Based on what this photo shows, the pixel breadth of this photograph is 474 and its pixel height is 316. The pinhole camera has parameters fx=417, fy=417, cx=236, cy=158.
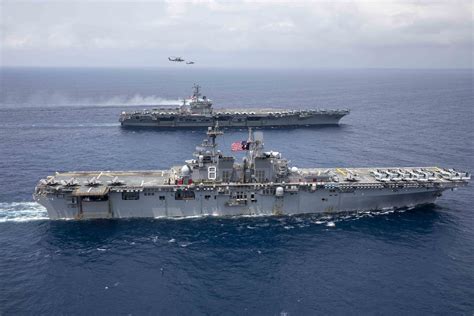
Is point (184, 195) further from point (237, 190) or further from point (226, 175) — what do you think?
point (237, 190)

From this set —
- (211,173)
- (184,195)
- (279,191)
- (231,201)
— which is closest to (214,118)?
(211,173)

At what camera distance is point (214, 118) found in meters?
95.8

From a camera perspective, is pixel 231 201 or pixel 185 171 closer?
pixel 185 171

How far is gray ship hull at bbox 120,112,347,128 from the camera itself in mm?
94875

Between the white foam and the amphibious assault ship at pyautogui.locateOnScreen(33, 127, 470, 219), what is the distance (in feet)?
7.08

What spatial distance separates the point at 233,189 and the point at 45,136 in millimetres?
53064

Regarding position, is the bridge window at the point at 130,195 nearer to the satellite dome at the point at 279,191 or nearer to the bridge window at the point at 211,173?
the bridge window at the point at 211,173

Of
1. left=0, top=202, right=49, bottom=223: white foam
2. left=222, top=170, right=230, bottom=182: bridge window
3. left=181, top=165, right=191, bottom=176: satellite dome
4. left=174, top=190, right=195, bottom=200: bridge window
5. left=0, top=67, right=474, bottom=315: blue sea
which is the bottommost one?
left=0, top=67, right=474, bottom=315: blue sea

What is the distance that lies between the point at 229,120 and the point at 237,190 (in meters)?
52.0

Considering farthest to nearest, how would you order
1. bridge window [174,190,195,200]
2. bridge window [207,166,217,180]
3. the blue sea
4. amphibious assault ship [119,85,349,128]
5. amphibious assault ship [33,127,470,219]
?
amphibious assault ship [119,85,349,128]
bridge window [207,166,217,180]
bridge window [174,190,195,200]
amphibious assault ship [33,127,470,219]
the blue sea

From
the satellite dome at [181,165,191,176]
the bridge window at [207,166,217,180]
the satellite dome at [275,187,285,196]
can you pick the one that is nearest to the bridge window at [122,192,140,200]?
the satellite dome at [181,165,191,176]

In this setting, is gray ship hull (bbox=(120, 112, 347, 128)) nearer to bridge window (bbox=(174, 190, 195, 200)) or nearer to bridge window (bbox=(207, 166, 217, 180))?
bridge window (bbox=(207, 166, 217, 180))

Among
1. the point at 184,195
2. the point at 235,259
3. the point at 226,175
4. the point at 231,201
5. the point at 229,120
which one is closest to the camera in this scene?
the point at 235,259

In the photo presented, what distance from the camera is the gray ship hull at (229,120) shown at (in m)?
94.9
